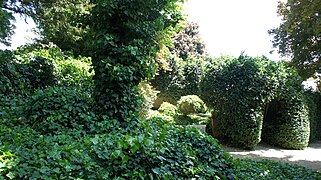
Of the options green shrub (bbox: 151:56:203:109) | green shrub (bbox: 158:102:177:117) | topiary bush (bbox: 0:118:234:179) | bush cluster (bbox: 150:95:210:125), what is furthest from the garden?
green shrub (bbox: 151:56:203:109)

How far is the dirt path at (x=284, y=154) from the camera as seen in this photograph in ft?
22.6

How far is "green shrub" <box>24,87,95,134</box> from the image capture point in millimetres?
3520

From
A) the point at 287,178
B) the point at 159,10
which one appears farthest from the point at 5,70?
the point at 287,178

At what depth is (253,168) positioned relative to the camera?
165 inches

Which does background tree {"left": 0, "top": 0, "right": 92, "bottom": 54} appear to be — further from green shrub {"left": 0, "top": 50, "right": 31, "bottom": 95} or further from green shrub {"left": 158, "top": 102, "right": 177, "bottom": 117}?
green shrub {"left": 158, "top": 102, "right": 177, "bottom": 117}

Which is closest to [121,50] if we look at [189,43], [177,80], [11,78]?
[11,78]

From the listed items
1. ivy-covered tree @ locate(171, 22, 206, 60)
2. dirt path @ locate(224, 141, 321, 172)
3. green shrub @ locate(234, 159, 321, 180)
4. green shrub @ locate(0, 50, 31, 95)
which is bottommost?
green shrub @ locate(234, 159, 321, 180)

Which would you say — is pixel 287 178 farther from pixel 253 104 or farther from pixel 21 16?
pixel 21 16

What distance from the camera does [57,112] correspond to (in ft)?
12.4

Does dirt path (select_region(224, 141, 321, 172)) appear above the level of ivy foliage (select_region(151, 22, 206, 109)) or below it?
below

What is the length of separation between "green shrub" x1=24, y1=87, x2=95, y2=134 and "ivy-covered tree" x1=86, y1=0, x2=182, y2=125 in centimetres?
33

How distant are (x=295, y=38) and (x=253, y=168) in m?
7.63

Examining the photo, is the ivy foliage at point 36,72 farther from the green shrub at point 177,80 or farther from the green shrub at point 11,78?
the green shrub at point 177,80

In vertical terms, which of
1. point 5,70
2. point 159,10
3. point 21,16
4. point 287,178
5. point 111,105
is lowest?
point 287,178
